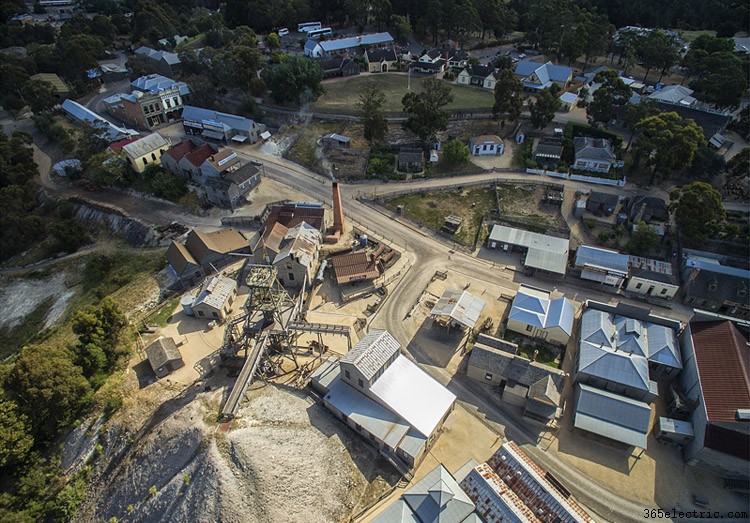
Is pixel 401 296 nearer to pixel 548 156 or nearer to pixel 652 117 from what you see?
pixel 548 156

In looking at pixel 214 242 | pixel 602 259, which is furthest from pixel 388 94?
pixel 602 259

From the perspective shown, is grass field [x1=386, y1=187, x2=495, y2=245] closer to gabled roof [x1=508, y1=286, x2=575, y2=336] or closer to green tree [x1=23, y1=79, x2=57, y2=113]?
gabled roof [x1=508, y1=286, x2=575, y2=336]

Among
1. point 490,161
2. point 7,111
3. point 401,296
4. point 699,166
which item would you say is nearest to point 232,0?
point 7,111

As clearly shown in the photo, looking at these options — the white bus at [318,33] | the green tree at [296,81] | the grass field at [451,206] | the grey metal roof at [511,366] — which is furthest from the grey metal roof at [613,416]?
the white bus at [318,33]

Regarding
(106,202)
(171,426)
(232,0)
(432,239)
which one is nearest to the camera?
(171,426)

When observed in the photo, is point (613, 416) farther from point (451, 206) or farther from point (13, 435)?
point (13, 435)
